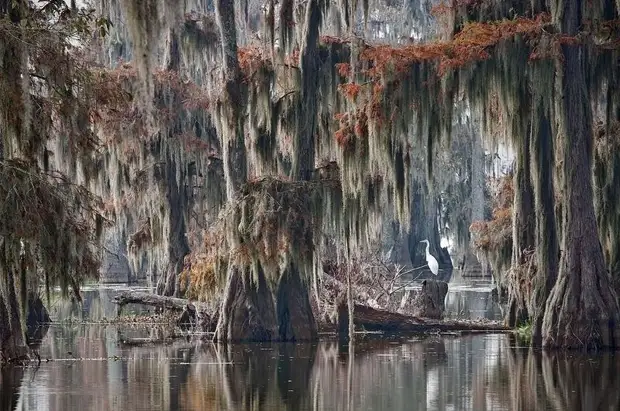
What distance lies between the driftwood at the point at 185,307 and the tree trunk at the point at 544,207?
597cm

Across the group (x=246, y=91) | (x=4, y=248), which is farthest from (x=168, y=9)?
(x=246, y=91)

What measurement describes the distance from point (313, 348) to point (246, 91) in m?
4.82

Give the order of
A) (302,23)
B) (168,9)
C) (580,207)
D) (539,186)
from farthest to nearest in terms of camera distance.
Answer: (302,23), (539,186), (580,207), (168,9)

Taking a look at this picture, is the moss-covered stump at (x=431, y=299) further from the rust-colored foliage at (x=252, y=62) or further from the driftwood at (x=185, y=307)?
the rust-colored foliage at (x=252, y=62)

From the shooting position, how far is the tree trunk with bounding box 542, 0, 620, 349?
66.0ft

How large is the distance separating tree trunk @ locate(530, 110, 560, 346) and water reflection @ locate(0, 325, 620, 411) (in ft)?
4.18

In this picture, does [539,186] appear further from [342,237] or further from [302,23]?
[302,23]

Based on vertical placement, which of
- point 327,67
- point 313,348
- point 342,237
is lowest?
point 313,348

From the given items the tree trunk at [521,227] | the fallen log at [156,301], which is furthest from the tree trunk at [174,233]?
the tree trunk at [521,227]

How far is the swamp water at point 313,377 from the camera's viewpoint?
14.7 meters

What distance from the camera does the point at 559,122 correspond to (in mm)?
21266

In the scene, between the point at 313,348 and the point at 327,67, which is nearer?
the point at 313,348

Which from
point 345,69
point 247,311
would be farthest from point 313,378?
point 345,69

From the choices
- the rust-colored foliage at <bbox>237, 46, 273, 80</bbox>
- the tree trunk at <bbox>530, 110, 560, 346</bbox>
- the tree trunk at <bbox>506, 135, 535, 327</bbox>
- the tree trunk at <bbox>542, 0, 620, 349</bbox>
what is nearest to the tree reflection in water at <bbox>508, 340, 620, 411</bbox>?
the tree trunk at <bbox>542, 0, 620, 349</bbox>
